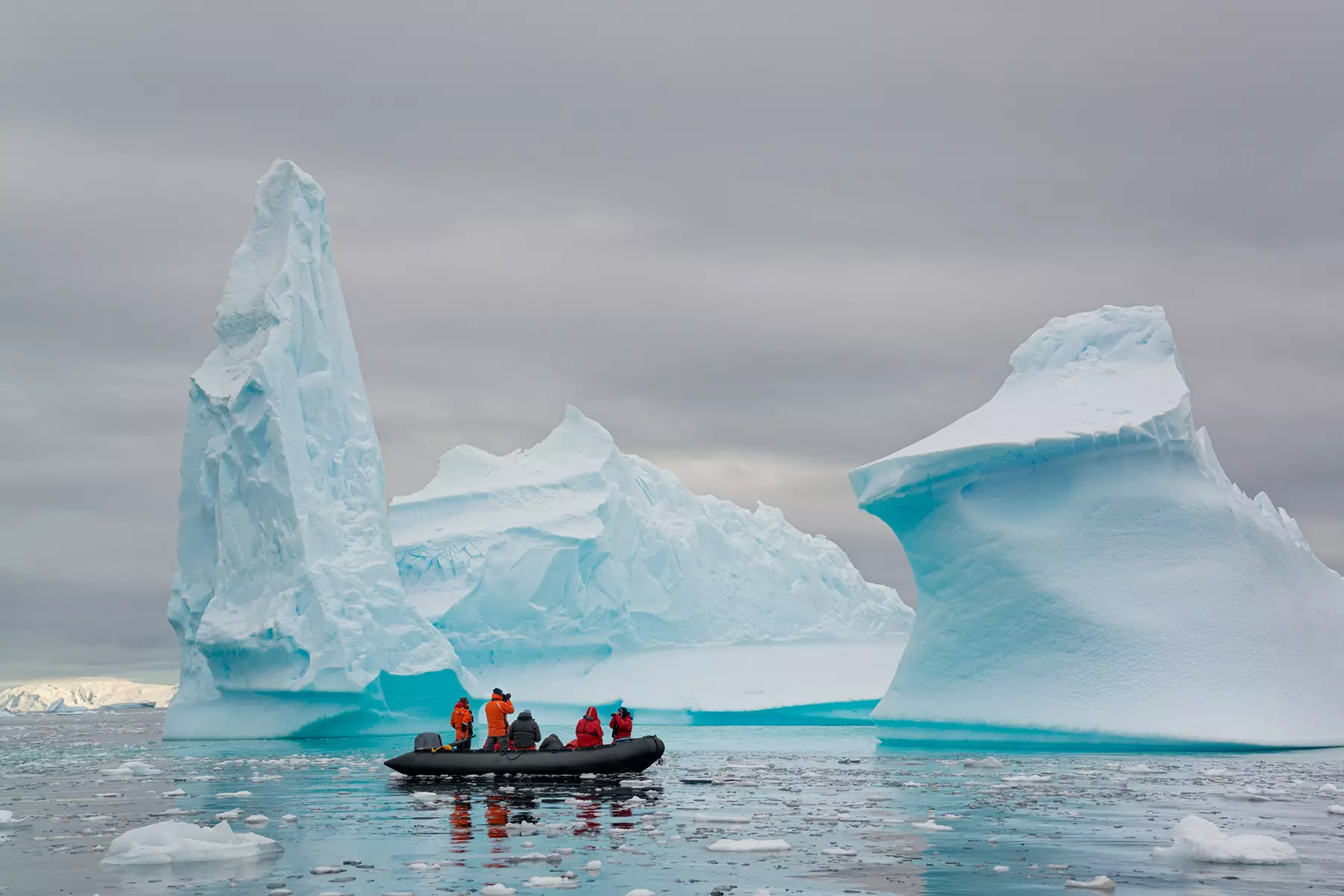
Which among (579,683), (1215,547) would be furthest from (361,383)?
(1215,547)

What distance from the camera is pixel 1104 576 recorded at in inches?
984

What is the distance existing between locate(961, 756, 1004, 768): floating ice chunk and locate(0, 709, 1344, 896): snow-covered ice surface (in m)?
0.28

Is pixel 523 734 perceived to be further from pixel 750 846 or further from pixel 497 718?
pixel 750 846

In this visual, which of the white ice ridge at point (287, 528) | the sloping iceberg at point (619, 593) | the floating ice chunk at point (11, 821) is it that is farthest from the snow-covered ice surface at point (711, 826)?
the sloping iceberg at point (619, 593)

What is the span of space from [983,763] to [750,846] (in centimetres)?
1179

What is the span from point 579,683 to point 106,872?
102 feet

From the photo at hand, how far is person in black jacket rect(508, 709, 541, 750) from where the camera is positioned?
18906 mm

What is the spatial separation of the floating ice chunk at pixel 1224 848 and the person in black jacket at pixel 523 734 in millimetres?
9938

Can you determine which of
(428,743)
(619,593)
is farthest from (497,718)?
(619,593)

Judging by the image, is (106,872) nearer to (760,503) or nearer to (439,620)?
(439,620)

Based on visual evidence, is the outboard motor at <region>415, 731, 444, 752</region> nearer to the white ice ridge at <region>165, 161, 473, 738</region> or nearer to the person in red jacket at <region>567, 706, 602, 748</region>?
the person in red jacket at <region>567, 706, 602, 748</region>

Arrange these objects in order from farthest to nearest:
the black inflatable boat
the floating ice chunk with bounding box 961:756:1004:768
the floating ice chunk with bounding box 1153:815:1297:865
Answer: the floating ice chunk with bounding box 961:756:1004:768 → the black inflatable boat → the floating ice chunk with bounding box 1153:815:1297:865

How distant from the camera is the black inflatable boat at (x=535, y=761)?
18.7 metres

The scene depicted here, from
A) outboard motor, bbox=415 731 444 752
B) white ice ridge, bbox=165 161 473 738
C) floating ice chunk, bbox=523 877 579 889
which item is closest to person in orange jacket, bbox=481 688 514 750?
outboard motor, bbox=415 731 444 752
